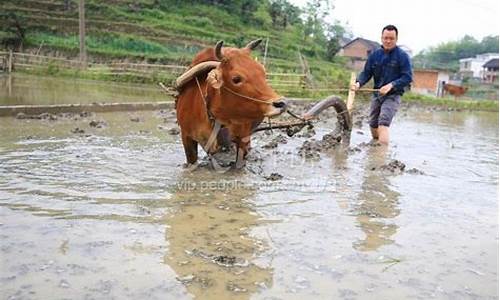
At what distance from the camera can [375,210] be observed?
4.61 meters


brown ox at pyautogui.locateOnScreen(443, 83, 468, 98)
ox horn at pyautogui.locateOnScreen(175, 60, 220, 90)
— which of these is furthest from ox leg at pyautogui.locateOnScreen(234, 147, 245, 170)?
brown ox at pyautogui.locateOnScreen(443, 83, 468, 98)

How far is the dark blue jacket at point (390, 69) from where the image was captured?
7.93 metres

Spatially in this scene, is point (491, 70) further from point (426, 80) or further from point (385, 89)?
point (385, 89)

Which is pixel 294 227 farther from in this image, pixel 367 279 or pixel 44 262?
pixel 44 262

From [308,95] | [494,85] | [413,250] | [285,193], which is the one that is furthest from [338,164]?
[494,85]

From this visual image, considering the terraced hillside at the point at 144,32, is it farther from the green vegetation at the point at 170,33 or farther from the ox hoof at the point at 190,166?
the ox hoof at the point at 190,166

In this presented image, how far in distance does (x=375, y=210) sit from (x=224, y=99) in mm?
1821

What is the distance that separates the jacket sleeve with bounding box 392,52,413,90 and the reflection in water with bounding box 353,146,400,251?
1.89 metres

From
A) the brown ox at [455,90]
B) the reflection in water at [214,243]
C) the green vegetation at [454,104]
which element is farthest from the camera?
the brown ox at [455,90]

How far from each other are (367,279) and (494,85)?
173ft

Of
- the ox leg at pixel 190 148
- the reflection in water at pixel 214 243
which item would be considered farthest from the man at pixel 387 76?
the reflection in water at pixel 214 243

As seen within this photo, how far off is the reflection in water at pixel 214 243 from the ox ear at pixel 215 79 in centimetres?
103

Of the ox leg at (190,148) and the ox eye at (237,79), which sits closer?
the ox eye at (237,79)

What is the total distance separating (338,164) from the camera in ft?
22.2
